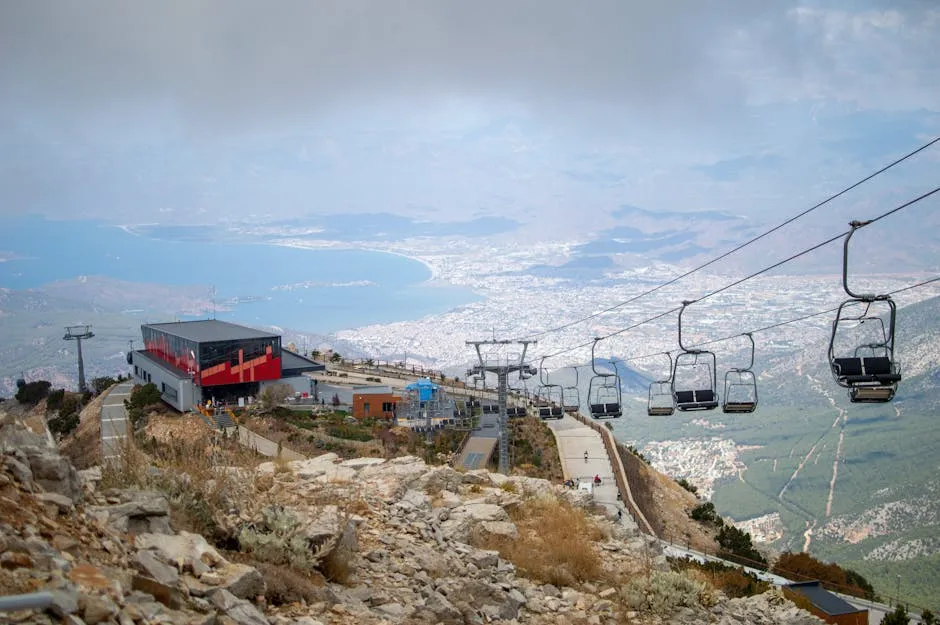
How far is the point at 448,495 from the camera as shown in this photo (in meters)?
14.6

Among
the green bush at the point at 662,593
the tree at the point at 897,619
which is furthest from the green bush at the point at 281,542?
the tree at the point at 897,619

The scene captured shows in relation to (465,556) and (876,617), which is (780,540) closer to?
(876,617)

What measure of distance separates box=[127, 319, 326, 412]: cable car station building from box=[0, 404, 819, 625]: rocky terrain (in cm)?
3648

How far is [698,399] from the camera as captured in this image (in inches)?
737

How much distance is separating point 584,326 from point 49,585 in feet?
524

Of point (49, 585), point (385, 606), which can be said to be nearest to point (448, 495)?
point (385, 606)

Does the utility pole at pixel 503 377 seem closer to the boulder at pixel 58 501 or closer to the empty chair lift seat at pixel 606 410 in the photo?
the empty chair lift seat at pixel 606 410

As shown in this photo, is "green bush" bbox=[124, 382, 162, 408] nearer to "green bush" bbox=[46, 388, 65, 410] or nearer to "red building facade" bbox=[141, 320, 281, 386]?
"red building facade" bbox=[141, 320, 281, 386]

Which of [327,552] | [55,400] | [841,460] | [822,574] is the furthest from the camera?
[841,460]

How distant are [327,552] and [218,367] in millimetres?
43543

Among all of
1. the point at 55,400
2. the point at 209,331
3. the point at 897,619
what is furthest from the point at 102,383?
the point at 897,619

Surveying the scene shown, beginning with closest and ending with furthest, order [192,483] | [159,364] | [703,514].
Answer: [192,483]
[703,514]
[159,364]

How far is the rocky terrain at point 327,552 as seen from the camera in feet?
20.8

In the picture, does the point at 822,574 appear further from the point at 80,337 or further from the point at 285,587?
the point at 80,337
